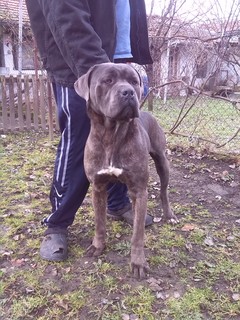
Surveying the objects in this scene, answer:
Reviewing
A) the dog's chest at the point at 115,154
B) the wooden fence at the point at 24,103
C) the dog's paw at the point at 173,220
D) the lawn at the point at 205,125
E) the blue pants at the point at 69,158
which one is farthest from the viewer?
the wooden fence at the point at 24,103

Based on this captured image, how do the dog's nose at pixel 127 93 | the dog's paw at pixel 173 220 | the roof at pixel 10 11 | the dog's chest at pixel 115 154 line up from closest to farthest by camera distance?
the dog's nose at pixel 127 93 < the dog's chest at pixel 115 154 < the dog's paw at pixel 173 220 < the roof at pixel 10 11

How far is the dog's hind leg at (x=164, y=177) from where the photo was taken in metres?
3.38

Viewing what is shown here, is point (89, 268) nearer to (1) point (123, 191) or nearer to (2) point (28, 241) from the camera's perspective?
(2) point (28, 241)

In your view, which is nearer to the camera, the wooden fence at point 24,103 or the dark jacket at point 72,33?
the dark jacket at point 72,33

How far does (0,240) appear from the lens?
3143mm

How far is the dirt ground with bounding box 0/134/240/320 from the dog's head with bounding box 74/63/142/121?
48.3 inches

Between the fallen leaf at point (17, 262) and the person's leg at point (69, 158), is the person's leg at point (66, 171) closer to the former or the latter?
the person's leg at point (69, 158)

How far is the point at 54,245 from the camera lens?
2.84 metres

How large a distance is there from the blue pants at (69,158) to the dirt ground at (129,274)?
1.17 ft

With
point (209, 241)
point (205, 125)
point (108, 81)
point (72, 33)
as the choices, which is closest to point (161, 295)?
point (209, 241)

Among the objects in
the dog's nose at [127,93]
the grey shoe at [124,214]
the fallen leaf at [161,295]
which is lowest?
the fallen leaf at [161,295]

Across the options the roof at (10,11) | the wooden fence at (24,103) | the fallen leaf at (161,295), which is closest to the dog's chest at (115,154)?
the fallen leaf at (161,295)

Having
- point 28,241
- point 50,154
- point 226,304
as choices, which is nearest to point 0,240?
point 28,241

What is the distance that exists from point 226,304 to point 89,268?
105 centimetres
